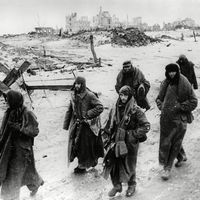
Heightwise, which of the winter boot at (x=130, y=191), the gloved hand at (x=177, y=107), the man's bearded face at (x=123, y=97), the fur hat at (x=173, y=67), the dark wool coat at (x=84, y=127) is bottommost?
the winter boot at (x=130, y=191)

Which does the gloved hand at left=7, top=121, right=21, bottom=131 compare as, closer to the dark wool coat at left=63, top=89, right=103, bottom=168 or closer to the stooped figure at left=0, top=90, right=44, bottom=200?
the stooped figure at left=0, top=90, right=44, bottom=200

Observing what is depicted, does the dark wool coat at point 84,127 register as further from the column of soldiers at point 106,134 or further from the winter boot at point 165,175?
the winter boot at point 165,175

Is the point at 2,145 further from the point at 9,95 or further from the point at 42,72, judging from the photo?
the point at 42,72

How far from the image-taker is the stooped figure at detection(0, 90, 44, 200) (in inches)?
216

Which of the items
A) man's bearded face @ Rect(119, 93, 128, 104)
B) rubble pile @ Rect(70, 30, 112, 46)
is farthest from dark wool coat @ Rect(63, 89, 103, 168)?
rubble pile @ Rect(70, 30, 112, 46)

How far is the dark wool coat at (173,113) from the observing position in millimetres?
6508

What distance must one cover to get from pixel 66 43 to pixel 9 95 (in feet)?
119

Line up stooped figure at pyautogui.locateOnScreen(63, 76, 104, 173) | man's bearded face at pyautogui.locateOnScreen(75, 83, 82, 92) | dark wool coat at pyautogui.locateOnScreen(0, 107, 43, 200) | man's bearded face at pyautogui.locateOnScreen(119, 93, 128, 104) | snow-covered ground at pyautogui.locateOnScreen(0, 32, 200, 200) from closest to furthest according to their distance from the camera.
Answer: dark wool coat at pyautogui.locateOnScreen(0, 107, 43, 200), man's bearded face at pyautogui.locateOnScreen(119, 93, 128, 104), snow-covered ground at pyautogui.locateOnScreen(0, 32, 200, 200), man's bearded face at pyautogui.locateOnScreen(75, 83, 82, 92), stooped figure at pyautogui.locateOnScreen(63, 76, 104, 173)

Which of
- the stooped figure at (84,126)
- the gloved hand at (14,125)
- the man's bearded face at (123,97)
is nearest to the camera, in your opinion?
the gloved hand at (14,125)

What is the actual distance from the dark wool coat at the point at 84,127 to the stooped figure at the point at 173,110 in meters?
1.16

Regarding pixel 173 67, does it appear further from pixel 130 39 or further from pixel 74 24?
pixel 74 24

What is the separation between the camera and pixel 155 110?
12.3m

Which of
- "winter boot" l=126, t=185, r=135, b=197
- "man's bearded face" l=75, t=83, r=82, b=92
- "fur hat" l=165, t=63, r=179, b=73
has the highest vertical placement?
"fur hat" l=165, t=63, r=179, b=73

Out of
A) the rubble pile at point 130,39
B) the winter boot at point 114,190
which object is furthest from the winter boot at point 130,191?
the rubble pile at point 130,39
